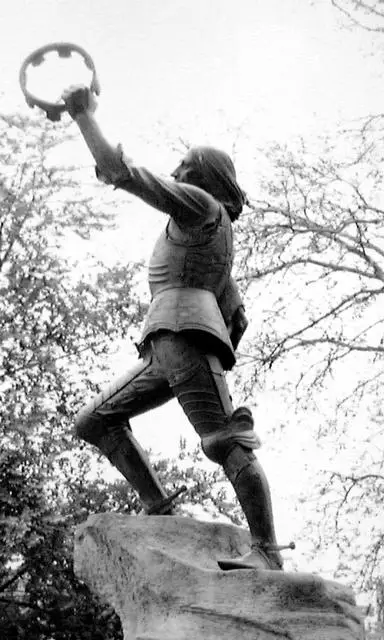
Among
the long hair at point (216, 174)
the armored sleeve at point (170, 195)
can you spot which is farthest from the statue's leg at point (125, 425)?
the long hair at point (216, 174)

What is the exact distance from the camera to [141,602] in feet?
12.3

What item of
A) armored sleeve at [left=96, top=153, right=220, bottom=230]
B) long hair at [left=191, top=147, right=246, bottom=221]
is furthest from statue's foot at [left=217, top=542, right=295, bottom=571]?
long hair at [left=191, top=147, right=246, bottom=221]

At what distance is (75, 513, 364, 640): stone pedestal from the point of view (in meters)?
3.44

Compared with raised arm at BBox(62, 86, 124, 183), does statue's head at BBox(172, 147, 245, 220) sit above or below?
above

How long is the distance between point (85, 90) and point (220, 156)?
77cm

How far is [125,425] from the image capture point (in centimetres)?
415

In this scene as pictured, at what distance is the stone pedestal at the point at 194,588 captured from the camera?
3.44m

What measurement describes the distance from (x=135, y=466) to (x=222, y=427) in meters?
0.51

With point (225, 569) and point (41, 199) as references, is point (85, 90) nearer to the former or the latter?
point (225, 569)

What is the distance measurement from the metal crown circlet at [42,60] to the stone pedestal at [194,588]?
1.78 m

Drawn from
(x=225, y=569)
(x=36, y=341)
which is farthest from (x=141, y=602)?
(x=36, y=341)

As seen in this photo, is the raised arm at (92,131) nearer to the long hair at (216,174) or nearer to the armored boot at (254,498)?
the long hair at (216,174)

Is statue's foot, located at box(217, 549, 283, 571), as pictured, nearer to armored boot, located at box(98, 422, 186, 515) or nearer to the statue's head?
armored boot, located at box(98, 422, 186, 515)

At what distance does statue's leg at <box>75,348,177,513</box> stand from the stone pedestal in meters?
0.20
